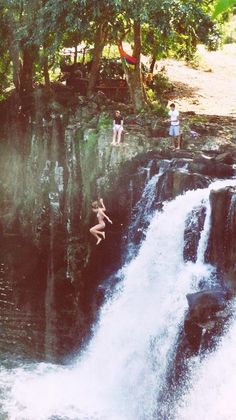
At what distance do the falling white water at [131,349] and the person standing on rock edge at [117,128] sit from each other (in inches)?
152

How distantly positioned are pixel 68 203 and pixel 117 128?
13.8ft

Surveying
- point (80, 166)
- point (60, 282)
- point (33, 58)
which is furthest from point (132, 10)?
point (60, 282)

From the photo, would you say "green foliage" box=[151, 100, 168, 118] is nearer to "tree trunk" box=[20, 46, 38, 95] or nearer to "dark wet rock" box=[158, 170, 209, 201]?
"dark wet rock" box=[158, 170, 209, 201]

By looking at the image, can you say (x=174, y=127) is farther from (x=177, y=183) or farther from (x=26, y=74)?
(x=26, y=74)

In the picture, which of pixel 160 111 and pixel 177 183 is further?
pixel 160 111

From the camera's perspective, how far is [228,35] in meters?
41.5

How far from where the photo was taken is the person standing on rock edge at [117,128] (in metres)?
18.1

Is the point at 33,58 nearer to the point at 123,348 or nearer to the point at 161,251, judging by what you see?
the point at 161,251

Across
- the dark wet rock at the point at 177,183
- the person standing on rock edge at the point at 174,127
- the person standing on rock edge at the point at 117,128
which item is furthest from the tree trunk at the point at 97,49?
the dark wet rock at the point at 177,183

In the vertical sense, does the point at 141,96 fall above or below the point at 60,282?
above

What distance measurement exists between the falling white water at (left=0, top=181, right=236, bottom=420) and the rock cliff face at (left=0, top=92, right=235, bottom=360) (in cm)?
69

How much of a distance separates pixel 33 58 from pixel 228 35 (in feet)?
75.6

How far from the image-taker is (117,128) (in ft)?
60.2

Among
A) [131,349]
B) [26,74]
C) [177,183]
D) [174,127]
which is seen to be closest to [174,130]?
[174,127]
